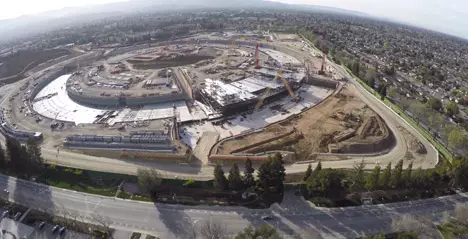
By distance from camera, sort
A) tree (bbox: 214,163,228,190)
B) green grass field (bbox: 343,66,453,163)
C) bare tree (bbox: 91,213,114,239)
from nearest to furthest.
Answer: bare tree (bbox: 91,213,114,239) < tree (bbox: 214,163,228,190) < green grass field (bbox: 343,66,453,163)

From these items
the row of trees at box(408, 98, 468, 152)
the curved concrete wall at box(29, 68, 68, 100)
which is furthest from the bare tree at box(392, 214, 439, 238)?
the curved concrete wall at box(29, 68, 68, 100)

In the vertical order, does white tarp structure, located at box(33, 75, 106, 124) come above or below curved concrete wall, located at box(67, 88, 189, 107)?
below

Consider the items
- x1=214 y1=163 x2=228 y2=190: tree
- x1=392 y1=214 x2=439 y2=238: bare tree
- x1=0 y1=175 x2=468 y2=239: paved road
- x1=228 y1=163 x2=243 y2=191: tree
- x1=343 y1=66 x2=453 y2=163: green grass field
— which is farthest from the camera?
x1=343 y1=66 x2=453 y2=163: green grass field

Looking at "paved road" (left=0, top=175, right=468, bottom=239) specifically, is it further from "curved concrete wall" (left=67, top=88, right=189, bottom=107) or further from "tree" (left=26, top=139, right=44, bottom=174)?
"curved concrete wall" (left=67, top=88, right=189, bottom=107)

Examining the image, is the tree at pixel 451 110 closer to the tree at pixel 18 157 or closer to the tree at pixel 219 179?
the tree at pixel 219 179

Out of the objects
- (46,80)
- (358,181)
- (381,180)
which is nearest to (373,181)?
(381,180)

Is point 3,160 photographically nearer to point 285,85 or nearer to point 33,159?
point 33,159

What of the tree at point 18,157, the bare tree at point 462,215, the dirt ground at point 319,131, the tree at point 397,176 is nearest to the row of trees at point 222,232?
the dirt ground at point 319,131
